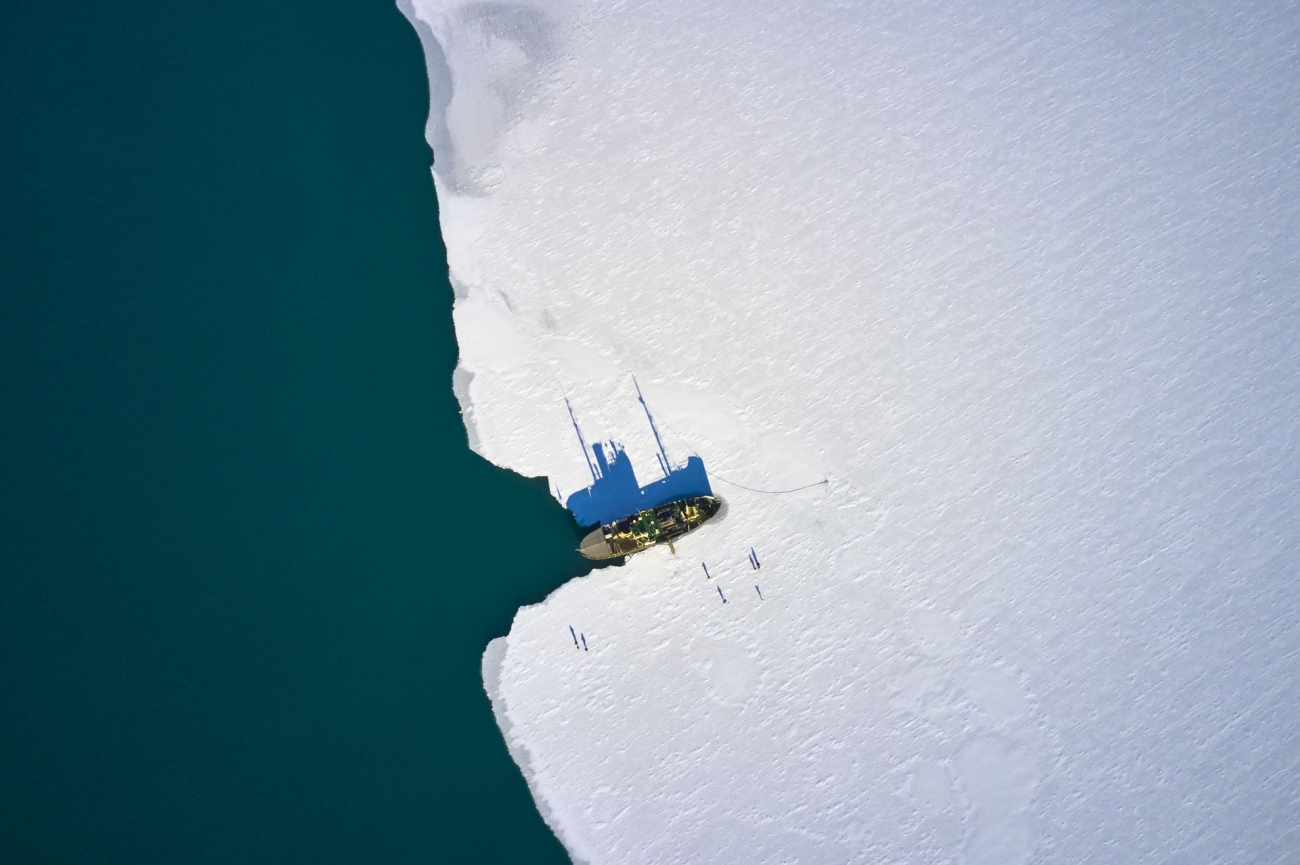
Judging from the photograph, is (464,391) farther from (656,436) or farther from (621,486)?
(656,436)

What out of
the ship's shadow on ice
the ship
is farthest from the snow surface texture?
the ship

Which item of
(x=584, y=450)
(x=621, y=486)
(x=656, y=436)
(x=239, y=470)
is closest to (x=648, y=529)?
(x=621, y=486)

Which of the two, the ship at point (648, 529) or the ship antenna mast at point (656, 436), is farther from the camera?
the ship antenna mast at point (656, 436)

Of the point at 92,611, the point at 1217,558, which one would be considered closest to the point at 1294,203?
the point at 1217,558

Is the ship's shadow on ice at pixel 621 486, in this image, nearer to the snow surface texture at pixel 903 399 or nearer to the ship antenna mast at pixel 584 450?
the ship antenna mast at pixel 584 450

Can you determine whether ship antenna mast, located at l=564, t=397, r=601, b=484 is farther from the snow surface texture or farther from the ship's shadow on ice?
the snow surface texture

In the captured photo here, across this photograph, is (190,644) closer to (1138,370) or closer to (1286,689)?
(1138,370)

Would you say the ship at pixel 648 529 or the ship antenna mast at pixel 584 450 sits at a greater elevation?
the ship antenna mast at pixel 584 450

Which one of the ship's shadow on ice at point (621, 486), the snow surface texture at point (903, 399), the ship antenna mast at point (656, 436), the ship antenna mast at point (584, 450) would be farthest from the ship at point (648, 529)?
the ship antenna mast at point (584, 450)
